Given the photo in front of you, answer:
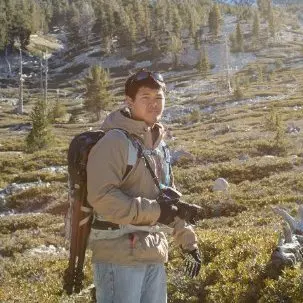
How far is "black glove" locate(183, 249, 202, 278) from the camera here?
4988 millimetres

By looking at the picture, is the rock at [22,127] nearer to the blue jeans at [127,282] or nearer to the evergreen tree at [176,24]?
the blue jeans at [127,282]

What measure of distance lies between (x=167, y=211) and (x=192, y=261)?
2.63ft

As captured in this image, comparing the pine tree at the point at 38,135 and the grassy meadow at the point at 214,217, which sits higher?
the pine tree at the point at 38,135

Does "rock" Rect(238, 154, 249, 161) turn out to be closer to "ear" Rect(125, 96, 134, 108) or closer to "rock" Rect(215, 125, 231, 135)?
"rock" Rect(215, 125, 231, 135)

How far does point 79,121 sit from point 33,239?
54423 millimetres

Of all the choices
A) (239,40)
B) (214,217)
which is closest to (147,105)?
(214,217)

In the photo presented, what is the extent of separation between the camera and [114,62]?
12188cm

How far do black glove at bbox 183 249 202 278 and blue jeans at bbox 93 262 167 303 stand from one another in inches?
14.4

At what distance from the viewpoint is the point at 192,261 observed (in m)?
5.05

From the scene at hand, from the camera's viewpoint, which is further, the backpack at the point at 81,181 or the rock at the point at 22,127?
the rock at the point at 22,127

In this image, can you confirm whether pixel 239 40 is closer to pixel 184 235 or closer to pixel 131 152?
pixel 184 235

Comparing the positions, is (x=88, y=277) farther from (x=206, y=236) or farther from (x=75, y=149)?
(x=75, y=149)

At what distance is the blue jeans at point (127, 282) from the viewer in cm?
449

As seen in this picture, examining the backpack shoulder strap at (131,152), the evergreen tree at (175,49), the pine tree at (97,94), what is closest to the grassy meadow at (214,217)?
the backpack shoulder strap at (131,152)
